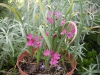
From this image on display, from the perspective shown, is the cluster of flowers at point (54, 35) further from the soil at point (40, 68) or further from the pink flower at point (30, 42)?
the soil at point (40, 68)

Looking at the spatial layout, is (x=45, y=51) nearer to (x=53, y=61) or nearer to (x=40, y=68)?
(x=53, y=61)

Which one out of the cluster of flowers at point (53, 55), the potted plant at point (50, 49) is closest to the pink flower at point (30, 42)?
the potted plant at point (50, 49)

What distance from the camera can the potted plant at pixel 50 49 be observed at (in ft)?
4.66

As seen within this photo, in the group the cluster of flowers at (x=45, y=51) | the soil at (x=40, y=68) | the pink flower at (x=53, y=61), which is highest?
the cluster of flowers at (x=45, y=51)

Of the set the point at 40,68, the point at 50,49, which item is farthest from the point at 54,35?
the point at 40,68

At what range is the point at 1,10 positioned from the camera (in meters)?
2.07

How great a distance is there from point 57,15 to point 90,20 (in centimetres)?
76

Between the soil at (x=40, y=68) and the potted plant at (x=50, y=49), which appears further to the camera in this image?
the soil at (x=40, y=68)

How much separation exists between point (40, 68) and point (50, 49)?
0.21 metres

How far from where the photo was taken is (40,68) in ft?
5.15

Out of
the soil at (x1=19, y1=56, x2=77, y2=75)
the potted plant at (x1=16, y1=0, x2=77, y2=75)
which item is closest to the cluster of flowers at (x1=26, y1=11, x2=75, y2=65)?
the potted plant at (x1=16, y1=0, x2=77, y2=75)

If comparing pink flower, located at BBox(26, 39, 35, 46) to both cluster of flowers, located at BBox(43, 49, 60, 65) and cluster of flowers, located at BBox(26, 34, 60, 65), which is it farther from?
cluster of flowers, located at BBox(43, 49, 60, 65)

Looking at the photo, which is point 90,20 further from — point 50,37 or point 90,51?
point 50,37

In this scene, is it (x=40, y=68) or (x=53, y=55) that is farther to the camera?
(x=40, y=68)
